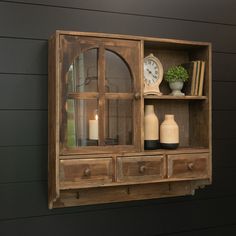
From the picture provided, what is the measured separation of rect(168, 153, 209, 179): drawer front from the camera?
1771 mm

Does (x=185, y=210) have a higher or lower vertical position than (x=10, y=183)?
lower

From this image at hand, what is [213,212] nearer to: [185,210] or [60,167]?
[185,210]

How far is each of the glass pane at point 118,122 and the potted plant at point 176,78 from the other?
31cm

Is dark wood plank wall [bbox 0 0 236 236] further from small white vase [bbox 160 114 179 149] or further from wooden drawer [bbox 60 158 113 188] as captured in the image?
small white vase [bbox 160 114 179 149]

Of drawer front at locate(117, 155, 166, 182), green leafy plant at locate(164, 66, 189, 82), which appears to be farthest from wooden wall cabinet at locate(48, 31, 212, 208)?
green leafy plant at locate(164, 66, 189, 82)

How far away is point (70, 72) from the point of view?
5.26ft

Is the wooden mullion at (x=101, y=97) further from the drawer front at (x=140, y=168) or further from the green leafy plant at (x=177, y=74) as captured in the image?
the green leafy plant at (x=177, y=74)

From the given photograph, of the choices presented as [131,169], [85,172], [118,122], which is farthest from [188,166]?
[85,172]

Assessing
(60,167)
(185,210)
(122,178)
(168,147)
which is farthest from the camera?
(185,210)

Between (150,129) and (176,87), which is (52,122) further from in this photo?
(176,87)

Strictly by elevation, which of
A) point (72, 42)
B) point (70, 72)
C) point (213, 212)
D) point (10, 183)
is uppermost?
point (72, 42)

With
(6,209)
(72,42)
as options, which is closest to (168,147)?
(72,42)

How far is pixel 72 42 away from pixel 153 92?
483mm

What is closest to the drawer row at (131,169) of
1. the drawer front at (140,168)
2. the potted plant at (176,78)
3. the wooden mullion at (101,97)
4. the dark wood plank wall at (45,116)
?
the drawer front at (140,168)
